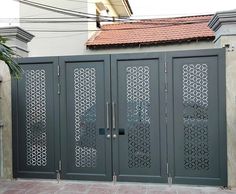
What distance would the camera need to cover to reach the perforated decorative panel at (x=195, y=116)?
4.84 meters

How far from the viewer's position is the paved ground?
4.67 m

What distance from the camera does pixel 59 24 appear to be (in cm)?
1235

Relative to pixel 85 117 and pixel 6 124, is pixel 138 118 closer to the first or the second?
pixel 85 117

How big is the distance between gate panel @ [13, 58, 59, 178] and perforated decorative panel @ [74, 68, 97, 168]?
38cm

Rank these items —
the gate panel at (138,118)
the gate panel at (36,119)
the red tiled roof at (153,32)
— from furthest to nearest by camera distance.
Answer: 1. the red tiled roof at (153,32)
2. the gate panel at (36,119)
3. the gate panel at (138,118)

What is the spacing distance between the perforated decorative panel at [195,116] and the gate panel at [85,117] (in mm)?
1273

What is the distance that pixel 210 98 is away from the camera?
4812 mm

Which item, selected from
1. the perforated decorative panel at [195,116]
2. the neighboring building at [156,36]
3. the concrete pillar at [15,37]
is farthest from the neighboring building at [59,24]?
the perforated decorative panel at [195,116]

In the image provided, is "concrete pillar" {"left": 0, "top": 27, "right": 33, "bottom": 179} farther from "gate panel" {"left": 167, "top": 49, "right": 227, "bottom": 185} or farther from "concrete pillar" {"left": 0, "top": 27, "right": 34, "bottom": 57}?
"gate panel" {"left": 167, "top": 49, "right": 227, "bottom": 185}

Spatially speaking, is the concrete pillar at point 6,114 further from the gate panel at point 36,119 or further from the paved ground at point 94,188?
the paved ground at point 94,188

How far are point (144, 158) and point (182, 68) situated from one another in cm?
159

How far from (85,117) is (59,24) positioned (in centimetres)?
808

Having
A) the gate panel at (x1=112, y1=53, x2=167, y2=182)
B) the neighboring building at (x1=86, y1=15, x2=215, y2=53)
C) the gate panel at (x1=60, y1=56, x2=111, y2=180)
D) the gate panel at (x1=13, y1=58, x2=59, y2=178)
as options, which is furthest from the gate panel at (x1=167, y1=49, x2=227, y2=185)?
the neighboring building at (x1=86, y1=15, x2=215, y2=53)

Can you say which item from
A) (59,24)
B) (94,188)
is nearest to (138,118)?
(94,188)
